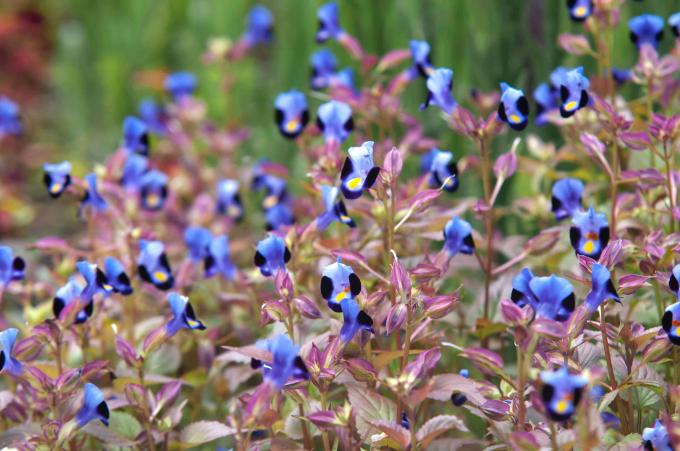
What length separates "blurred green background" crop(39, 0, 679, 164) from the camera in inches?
86.1

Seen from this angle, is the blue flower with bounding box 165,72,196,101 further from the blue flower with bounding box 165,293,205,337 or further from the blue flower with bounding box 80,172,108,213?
the blue flower with bounding box 165,293,205,337

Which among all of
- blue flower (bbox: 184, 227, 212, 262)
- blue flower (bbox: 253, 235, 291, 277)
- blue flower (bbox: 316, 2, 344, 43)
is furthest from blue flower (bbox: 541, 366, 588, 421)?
blue flower (bbox: 316, 2, 344, 43)

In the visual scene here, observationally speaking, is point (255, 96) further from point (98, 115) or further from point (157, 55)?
point (98, 115)

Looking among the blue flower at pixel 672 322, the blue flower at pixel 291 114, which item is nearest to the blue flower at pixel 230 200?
the blue flower at pixel 291 114

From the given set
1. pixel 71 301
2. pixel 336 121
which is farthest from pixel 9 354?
pixel 336 121

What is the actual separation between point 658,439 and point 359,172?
0.53 metres

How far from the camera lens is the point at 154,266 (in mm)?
1635

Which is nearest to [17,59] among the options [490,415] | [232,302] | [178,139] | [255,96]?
[255,96]

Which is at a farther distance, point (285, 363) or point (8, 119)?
point (8, 119)

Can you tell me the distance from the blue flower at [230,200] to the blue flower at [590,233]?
96 centimetres

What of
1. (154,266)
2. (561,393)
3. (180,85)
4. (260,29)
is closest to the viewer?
(561,393)

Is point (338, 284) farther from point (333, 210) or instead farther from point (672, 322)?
point (672, 322)

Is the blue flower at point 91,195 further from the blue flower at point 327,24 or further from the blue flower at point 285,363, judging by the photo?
the blue flower at point 285,363

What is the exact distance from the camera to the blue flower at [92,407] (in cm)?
133
